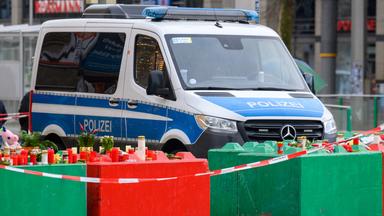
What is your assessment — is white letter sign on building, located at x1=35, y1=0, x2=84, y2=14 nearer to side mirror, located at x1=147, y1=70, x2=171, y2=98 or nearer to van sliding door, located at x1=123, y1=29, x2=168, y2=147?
van sliding door, located at x1=123, y1=29, x2=168, y2=147

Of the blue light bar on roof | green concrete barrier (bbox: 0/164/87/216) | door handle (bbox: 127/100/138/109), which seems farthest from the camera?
the blue light bar on roof

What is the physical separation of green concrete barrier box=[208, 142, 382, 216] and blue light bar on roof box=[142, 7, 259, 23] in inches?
182

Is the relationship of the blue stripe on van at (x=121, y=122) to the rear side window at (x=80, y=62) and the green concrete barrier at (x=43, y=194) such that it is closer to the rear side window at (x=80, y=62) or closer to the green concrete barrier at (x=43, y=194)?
the rear side window at (x=80, y=62)

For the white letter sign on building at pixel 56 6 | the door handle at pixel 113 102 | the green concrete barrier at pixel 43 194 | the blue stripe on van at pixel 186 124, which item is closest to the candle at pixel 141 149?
the green concrete barrier at pixel 43 194

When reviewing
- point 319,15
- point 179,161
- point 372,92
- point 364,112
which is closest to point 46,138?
point 179,161

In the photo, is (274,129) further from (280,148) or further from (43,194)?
(43,194)

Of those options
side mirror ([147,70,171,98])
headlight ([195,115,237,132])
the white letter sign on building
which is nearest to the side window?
side mirror ([147,70,171,98])

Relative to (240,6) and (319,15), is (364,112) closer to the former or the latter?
(240,6)

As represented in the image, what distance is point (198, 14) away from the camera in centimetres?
1552

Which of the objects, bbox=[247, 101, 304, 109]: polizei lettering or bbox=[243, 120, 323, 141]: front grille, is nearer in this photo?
bbox=[243, 120, 323, 141]: front grille

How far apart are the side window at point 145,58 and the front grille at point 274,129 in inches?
60.0

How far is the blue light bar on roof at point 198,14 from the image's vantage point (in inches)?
593

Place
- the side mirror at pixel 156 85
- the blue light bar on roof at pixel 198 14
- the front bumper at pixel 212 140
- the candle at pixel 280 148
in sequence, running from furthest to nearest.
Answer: the blue light bar on roof at pixel 198 14, the side mirror at pixel 156 85, the front bumper at pixel 212 140, the candle at pixel 280 148

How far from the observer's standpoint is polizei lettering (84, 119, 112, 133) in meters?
14.9
